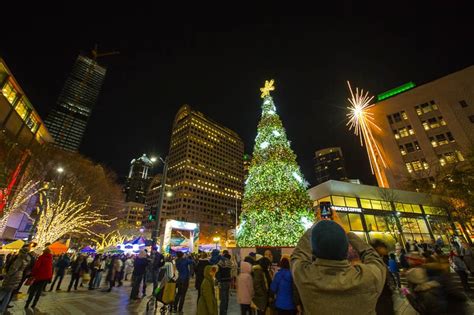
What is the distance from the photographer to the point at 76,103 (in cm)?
16175

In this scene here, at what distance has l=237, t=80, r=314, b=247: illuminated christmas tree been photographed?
48.5 feet

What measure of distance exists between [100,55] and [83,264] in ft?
753

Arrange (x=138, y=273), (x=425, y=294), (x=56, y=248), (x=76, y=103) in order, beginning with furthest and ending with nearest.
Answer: (x=76, y=103), (x=56, y=248), (x=138, y=273), (x=425, y=294)

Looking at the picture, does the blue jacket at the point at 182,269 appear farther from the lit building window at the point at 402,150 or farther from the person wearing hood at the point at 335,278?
the lit building window at the point at 402,150

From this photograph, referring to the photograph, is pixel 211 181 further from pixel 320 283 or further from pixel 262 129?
pixel 320 283

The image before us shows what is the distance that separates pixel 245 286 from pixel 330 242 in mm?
4689

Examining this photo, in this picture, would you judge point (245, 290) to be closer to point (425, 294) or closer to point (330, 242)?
point (425, 294)

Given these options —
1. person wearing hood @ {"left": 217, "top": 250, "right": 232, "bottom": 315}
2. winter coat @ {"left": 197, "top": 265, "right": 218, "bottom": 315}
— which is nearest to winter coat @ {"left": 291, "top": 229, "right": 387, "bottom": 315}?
winter coat @ {"left": 197, "top": 265, "right": 218, "bottom": 315}

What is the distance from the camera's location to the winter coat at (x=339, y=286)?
5.38 ft

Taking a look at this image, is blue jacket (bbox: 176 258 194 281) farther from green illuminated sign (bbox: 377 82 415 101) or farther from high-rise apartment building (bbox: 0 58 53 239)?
green illuminated sign (bbox: 377 82 415 101)

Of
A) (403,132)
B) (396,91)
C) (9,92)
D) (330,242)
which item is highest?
(396,91)

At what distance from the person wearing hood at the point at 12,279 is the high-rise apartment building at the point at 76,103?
143 meters

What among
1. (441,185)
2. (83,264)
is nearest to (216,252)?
(83,264)

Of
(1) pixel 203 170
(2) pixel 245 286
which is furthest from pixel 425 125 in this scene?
(1) pixel 203 170
